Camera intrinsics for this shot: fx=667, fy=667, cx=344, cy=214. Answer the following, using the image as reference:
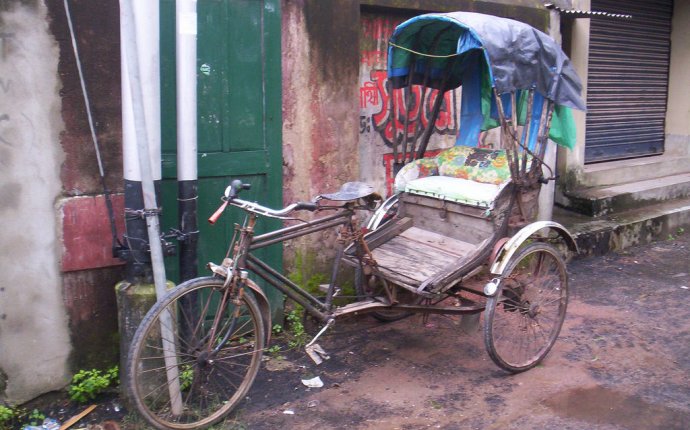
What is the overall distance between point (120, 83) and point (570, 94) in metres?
2.97

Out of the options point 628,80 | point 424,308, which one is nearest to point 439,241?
point 424,308

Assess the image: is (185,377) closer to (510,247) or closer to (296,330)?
(296,330)

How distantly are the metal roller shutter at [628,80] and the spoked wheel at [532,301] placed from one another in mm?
4515

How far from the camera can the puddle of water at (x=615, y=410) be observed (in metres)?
3.86

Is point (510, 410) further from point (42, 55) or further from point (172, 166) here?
point (42, 55)

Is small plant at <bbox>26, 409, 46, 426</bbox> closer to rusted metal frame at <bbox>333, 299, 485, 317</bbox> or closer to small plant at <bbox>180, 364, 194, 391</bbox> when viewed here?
small plant at <bbox>180, 364, 194, 391</bbox>

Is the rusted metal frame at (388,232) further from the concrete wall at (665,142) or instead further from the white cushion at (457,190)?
the concrete wall at (665,142)

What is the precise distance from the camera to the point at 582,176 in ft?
27.1

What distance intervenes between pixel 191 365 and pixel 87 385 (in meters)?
0.76

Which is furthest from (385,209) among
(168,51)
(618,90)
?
(618,90)

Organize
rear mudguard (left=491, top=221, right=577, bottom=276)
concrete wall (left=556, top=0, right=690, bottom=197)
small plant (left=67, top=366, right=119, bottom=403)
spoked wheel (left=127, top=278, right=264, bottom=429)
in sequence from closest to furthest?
spoked wheel (left=127, top=278, right=264, bottom=429), small plant (left=67, top=366, right=119, bottom=403), rear mudguard (left=491, top=221, right=577, bottom=276), concrete wall (left=556, top=0, right=690, bottom=197)

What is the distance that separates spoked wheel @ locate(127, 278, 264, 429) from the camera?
358cm

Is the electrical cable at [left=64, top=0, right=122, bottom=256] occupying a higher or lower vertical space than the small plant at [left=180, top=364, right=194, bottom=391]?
higher

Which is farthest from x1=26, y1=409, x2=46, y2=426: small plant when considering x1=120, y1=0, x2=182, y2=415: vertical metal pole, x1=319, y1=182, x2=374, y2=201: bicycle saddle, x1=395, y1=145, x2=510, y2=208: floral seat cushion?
x1=395, y1=145, x2=510, y2=208: floral seat cushion
